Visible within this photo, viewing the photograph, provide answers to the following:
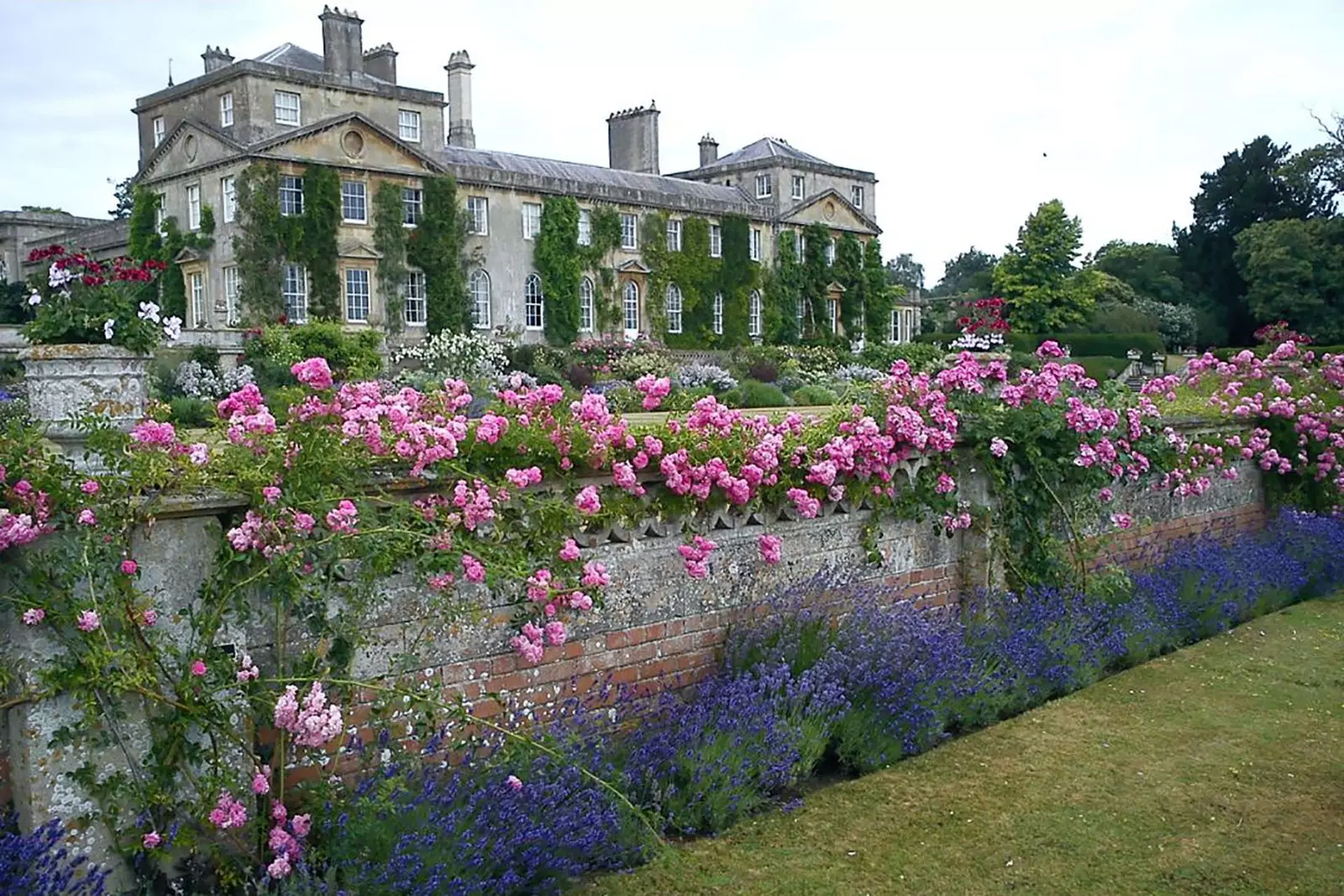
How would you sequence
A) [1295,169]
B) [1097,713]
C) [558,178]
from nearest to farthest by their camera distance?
[1097,713]
[558,178]
[1295,169]

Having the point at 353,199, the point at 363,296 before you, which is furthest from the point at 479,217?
the point at 363,296

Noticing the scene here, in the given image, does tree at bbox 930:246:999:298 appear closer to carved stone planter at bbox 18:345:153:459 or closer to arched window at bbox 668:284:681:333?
arched window at bbox 668:284:681:333

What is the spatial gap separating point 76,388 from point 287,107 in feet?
105

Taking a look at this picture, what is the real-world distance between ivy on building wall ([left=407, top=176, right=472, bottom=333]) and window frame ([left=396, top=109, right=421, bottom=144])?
1.60 m

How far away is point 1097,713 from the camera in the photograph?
6.12 m

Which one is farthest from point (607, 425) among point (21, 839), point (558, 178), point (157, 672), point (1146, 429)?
point (558, 178)

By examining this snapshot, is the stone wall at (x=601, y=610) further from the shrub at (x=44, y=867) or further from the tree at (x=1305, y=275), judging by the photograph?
the tree at (x=1305, y=275)

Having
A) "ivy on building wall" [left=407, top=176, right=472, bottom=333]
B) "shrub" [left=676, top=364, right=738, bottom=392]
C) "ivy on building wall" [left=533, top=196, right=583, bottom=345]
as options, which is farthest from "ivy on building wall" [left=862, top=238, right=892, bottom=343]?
"ivy on building wall" [left=407, top=176, right=472, bottom=333]

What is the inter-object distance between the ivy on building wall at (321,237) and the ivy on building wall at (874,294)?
72.3 feet

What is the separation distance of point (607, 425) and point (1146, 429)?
452 cm

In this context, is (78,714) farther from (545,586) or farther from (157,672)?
(545,586)

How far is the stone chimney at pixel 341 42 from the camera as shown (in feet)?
113

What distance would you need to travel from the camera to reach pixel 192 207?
3397 cm

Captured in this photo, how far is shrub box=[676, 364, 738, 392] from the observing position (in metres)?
28.2
